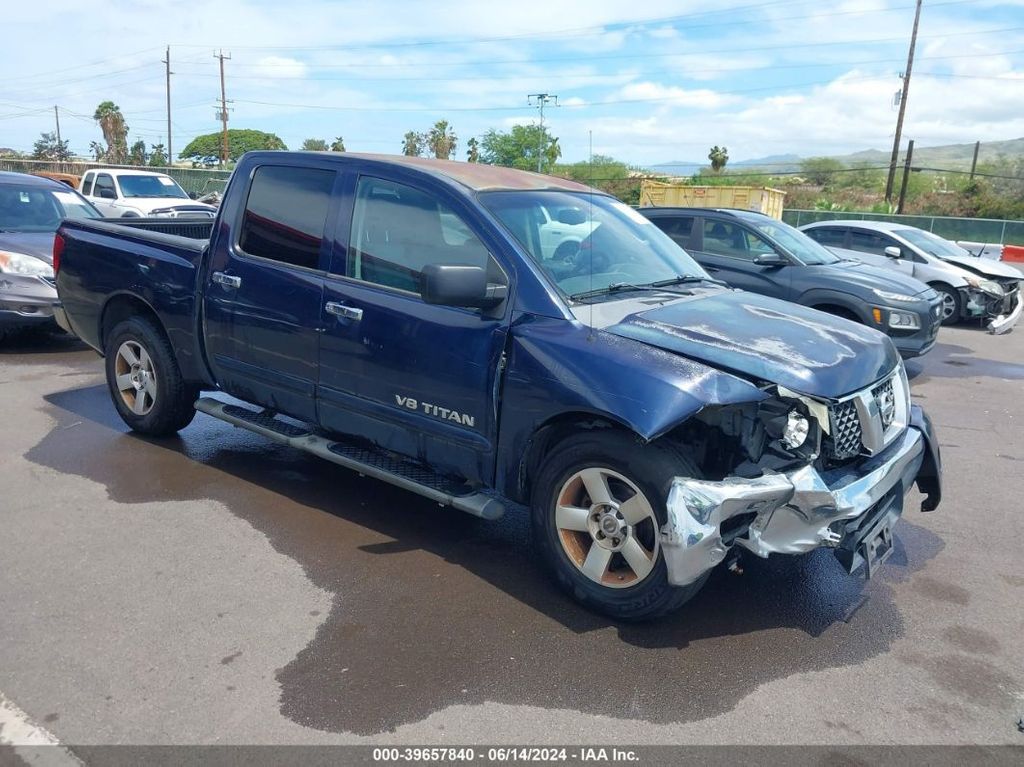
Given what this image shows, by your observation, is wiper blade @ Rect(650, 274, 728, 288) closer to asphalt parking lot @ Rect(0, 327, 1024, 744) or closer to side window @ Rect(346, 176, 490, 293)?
side window @ Rect(346, 176, 490, 293)

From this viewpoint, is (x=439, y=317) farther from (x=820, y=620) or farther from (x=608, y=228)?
(x=820, y=620)

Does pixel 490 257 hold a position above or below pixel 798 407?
above

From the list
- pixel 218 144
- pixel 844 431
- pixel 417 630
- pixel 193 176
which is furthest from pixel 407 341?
pixel 218 144

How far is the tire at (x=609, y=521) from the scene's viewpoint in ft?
11.4

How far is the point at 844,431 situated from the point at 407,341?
2096 mm

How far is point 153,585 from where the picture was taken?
156 inches

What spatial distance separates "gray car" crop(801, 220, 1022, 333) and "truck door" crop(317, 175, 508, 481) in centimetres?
975

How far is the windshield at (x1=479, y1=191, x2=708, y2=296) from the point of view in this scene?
13.8 ft

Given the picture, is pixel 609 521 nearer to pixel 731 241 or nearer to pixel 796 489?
pixel 796 489

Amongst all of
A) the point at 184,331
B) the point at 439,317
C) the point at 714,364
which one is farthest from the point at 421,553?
the point at 184,331

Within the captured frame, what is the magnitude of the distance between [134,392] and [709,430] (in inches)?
170

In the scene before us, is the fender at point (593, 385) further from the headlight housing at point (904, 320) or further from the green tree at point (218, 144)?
the green tree at point (218, 144)

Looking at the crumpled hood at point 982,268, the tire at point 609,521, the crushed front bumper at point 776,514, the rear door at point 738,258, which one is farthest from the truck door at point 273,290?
the crumpled hood at point 982,268

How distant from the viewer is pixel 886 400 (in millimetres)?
4027
